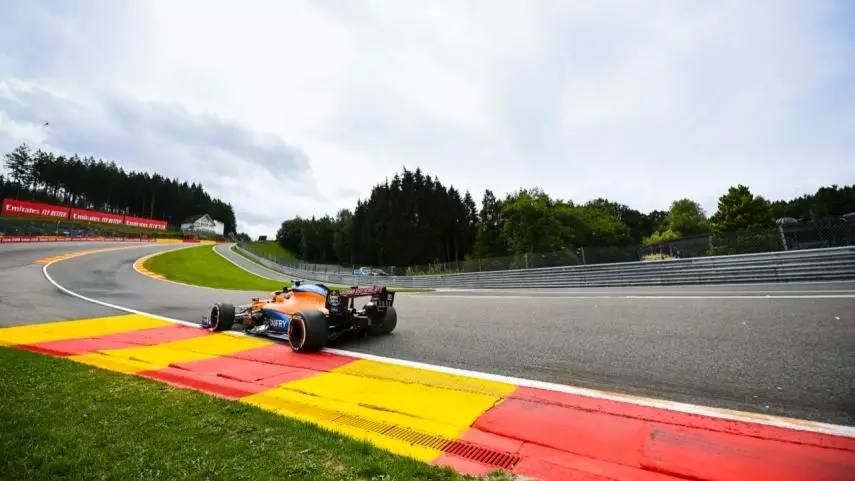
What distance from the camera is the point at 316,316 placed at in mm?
6207

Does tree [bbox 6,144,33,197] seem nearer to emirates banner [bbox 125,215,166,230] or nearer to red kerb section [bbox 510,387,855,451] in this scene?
emirates banner [bbox 125,215,166,230]

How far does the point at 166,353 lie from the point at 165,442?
440 cm

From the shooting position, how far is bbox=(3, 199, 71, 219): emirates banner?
66188mm

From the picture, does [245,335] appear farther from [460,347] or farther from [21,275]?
[21,275]

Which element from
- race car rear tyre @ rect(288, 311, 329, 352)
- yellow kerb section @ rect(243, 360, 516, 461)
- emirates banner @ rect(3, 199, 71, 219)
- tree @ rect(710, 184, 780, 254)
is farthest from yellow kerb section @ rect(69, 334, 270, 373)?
emirates banner @ rect(3, 199, 71, 219)

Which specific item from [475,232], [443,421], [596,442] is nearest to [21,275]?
[443,421]

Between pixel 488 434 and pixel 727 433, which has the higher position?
pixel 727 433

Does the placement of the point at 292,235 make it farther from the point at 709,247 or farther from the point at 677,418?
the point at 677,418

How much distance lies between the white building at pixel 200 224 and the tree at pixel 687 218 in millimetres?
123995

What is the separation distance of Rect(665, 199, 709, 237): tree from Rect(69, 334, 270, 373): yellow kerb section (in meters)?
81.2

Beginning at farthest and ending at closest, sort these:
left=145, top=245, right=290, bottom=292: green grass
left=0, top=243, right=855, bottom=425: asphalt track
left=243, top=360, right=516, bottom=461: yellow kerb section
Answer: left=145, top=245, right=290, bottom=292: green grass < left=0, top=243, right=855, bottom=425: asphalt track < left=243, top=360, right=516, bottom=461: yellow kerb section

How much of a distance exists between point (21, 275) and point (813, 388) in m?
27.9

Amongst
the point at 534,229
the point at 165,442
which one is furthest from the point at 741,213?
the point at 165,442

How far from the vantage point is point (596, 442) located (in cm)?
270
